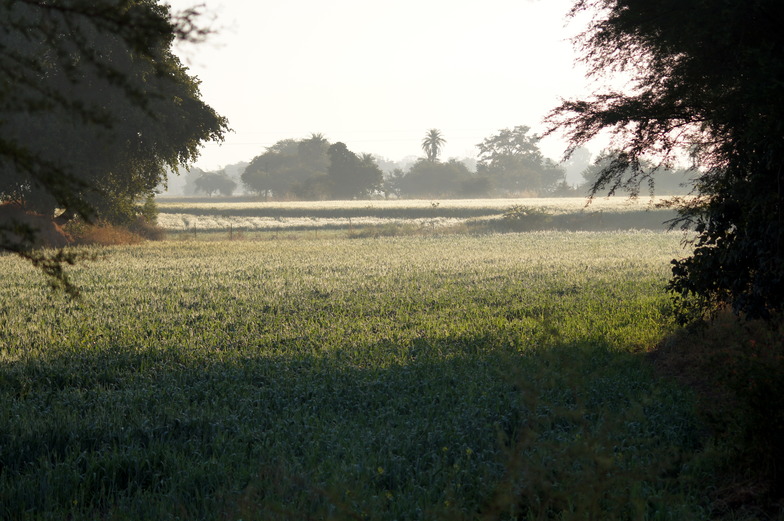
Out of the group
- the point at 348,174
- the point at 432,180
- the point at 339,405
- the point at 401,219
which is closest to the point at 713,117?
the point at 339,405

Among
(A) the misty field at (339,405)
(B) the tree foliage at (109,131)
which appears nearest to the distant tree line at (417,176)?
(B) the tree foliage at (109,131)

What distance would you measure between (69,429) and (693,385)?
8075mm

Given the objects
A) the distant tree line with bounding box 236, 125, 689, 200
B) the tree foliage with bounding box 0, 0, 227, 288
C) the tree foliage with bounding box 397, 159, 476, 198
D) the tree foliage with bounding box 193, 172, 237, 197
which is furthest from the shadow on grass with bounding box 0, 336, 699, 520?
the tree foliage with bounding box 193, 172, 237, 197

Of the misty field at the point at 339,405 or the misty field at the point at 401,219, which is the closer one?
the misty field at the point at 339,405

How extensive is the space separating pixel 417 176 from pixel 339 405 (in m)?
118

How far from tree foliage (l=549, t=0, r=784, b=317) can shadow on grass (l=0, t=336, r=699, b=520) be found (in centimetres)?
193

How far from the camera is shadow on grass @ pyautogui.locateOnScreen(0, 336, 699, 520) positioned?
5.62 m

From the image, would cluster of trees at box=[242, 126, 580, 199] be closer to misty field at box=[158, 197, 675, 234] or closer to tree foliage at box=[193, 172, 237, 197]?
tree foliage at box=[193, 172, 237, 197]

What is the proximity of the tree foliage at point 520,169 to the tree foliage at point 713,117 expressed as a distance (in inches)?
4287

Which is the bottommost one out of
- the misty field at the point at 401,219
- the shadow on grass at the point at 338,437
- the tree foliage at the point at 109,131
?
the shadow on grass at the point at 338,437

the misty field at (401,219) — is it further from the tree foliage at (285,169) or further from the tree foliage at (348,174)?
the tree foliage at (285,169)

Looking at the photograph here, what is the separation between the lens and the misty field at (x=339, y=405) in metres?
5.74

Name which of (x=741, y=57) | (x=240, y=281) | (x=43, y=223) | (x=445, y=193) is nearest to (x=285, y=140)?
(x=445, y=193)

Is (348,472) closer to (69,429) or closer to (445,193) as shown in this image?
(69,429)
